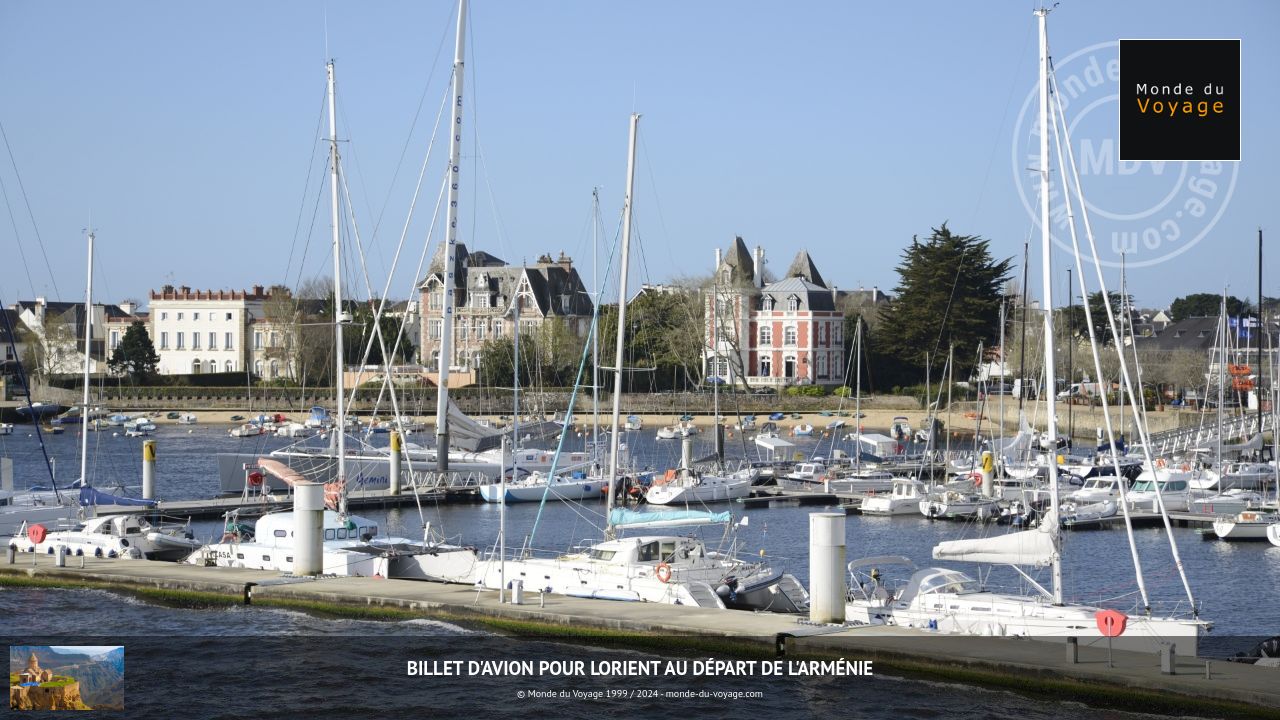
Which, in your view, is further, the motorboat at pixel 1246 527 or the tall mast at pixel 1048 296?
the motorboat at pixel 1246 527

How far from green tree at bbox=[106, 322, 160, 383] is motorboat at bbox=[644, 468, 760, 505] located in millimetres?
78109

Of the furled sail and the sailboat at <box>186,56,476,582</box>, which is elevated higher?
the furled sail

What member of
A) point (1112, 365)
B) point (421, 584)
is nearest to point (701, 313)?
point (1112, 365)

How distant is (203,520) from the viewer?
4725cm

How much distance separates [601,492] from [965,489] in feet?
43.2

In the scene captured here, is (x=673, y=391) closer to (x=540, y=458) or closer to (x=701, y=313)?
(x=701, y=313)

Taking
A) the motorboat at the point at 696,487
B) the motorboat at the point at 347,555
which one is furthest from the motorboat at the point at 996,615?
the motorboat at the point at 696,487

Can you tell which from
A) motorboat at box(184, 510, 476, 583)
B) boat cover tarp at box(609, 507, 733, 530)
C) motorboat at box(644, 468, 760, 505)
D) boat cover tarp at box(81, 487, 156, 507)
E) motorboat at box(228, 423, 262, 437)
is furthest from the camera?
motorboat at box(228, 423, 262, 437)

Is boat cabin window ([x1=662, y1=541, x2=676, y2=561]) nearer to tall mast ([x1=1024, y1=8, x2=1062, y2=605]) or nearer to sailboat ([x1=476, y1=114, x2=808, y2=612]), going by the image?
sailboat ([x1=476, y1=114, x2=808, y2=612])

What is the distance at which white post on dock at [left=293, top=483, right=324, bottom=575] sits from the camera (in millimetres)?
29391

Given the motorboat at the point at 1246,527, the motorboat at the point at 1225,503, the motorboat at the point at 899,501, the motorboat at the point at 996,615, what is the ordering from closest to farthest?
the motorboat at the point at 996,615
the motorboat at the point at 1246,527
the motorboat at the point at 1225,503
the motorboat at the point at 899,501

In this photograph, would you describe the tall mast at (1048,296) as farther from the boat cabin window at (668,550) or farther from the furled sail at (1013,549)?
the boat cabin window at (668,550)

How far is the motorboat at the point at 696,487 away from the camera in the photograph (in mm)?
51312

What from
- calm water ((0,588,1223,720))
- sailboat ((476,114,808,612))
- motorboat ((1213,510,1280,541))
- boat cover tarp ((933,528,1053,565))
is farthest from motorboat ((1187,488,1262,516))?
calm water ((0,588,1223,720))
